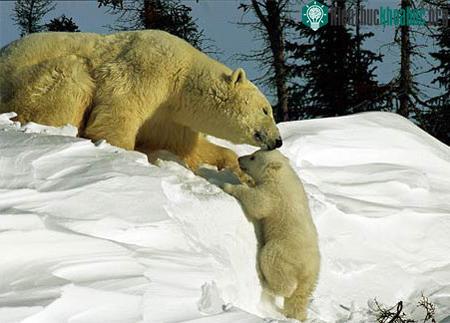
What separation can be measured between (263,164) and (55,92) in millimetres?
2340

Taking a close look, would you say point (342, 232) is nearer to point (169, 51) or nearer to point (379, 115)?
point (169, 51)

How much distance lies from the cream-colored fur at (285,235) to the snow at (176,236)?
0.14 metres

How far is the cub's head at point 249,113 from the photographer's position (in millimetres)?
6859

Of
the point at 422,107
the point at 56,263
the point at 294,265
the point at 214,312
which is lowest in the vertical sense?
the point at 422,107

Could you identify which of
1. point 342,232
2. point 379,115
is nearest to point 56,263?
point 342,232

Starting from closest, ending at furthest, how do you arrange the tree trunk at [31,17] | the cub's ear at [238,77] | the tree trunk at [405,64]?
the cub's ear at [238,77], the tree trunk at [405,64], the tree trunk at [31,17]

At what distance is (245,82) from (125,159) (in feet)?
5.76

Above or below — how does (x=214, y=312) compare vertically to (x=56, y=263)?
below

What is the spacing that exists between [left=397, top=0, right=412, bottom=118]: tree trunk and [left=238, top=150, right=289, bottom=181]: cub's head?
12.4 m

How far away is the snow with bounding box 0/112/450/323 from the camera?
12.5ft

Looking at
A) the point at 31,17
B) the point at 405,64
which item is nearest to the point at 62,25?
the point at 31,17

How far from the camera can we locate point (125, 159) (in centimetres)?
585

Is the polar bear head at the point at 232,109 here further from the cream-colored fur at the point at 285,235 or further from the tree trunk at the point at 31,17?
the tree trunk at the point at 31,17

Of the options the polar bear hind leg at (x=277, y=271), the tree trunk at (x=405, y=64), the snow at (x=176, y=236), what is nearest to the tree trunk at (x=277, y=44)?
the tree trunk at (x=405, y=64)
